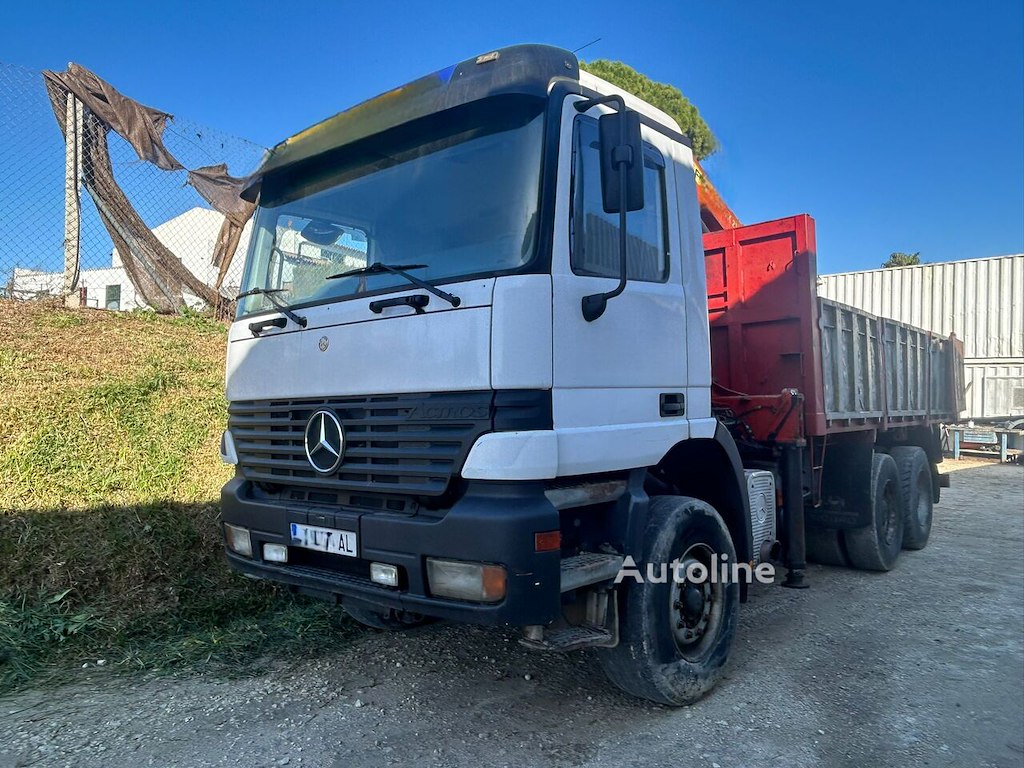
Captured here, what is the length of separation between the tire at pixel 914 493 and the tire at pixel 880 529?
0.32m

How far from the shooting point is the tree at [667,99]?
1544 centimetres

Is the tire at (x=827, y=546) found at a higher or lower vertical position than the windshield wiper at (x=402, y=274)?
lower

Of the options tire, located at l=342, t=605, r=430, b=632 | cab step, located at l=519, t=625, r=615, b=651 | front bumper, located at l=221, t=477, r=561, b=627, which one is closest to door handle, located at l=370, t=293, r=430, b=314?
front bumper, located at l=221, t=477, r=561, b=627

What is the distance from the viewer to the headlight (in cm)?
273

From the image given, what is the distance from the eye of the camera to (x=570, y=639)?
3051 millimetres

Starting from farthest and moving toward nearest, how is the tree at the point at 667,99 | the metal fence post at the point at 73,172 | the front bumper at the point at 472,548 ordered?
the tree at the point at 667,99, the metal fence post at the point at 73,172, the front bumper at the point at 472,548

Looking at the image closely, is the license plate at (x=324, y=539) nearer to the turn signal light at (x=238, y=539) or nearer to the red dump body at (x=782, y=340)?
the turn signal light at (x=238, y=539)

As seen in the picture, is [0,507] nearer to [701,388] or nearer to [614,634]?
[614,634]

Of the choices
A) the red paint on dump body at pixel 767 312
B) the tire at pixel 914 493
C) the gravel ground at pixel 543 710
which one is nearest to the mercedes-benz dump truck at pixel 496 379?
the gravel ground at pixel 543 710

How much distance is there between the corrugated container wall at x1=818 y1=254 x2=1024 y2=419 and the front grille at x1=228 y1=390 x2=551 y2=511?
47.1 ft

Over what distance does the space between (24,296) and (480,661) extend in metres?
5.95

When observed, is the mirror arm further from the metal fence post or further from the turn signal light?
the metal fence post

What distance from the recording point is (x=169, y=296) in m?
7.89

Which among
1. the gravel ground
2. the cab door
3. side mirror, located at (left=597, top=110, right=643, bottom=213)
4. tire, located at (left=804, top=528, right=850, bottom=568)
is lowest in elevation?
the gravel ground
